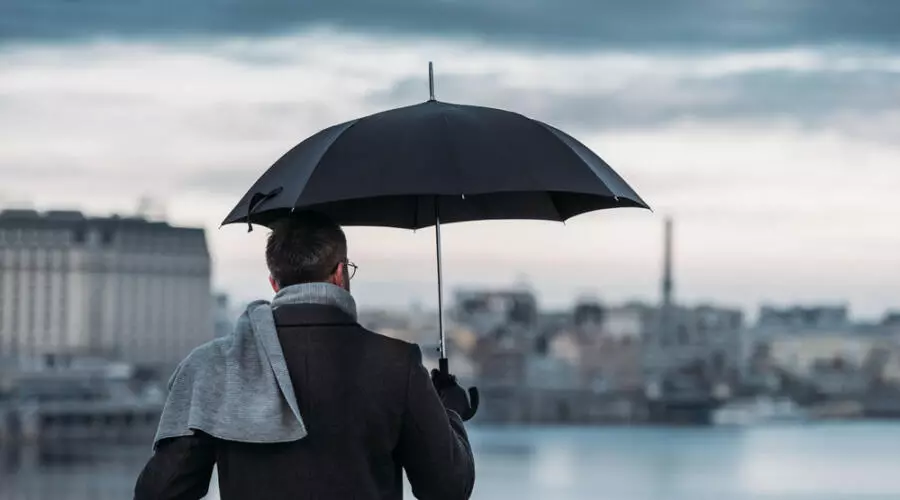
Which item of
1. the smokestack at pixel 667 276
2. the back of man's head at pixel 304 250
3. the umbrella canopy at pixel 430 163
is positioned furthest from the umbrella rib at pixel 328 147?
the smokestack at pixel 667 276

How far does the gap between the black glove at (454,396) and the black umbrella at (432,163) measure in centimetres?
4

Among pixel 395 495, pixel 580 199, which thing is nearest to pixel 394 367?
pixel 395 495

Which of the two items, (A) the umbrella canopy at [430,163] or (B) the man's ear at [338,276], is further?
(A) the umbrella canopy at [430,163]

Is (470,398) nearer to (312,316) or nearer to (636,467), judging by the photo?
(312,316)

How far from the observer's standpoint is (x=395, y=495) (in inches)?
76.9

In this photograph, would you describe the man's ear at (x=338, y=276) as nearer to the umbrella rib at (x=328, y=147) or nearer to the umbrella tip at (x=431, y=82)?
the umbrella rib at (x=328, y=147)

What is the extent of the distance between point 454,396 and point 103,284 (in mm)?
67998

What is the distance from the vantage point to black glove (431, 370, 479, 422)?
2.11 metres

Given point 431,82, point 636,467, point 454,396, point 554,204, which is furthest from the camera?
point 636,467

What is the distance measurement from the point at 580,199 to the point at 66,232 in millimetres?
67763

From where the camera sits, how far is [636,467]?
127ft

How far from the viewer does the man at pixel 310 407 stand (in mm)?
1895

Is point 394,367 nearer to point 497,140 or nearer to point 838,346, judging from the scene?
point 497,140

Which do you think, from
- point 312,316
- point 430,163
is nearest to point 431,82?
point 430,163
